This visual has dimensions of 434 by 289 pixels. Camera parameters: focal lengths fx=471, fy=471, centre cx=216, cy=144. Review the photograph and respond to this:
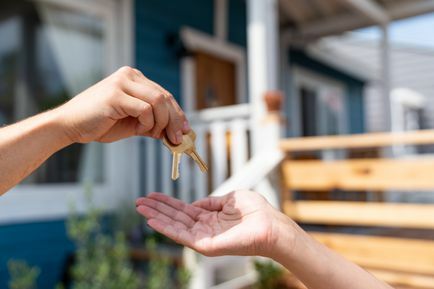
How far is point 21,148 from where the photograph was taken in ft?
3.12

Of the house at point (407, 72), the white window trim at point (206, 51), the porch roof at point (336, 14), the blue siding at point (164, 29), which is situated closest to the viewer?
the blue siding at point (164, 29)

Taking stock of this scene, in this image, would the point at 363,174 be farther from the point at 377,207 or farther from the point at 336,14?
the point at 336,14

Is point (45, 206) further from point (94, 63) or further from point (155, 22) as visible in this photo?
point (155, 22)

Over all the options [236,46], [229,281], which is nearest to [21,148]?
[229,281]

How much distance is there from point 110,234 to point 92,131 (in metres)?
3.25

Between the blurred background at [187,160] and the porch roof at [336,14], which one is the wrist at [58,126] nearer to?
the blurred background at [187,160]

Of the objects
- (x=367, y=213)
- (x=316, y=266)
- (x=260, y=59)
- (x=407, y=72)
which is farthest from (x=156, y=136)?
(x=407, y=72)

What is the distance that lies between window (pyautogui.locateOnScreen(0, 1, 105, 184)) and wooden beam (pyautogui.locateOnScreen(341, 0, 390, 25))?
279 centimetres

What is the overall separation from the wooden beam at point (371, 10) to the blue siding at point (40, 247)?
3.73 meters

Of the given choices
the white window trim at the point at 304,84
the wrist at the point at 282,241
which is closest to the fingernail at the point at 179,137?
the wrist at the point at 282,241

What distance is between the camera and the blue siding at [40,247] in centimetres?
344

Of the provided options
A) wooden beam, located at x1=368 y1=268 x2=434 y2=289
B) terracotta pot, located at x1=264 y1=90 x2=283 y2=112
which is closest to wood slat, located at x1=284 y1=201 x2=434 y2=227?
wooden beam, located at x1=368 y1=268 x2=434 y2=289

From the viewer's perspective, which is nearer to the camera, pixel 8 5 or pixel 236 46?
pixel 8 5

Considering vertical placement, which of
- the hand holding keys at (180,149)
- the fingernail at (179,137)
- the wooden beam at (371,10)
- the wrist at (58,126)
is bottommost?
the hand holding keys at (180,149)
